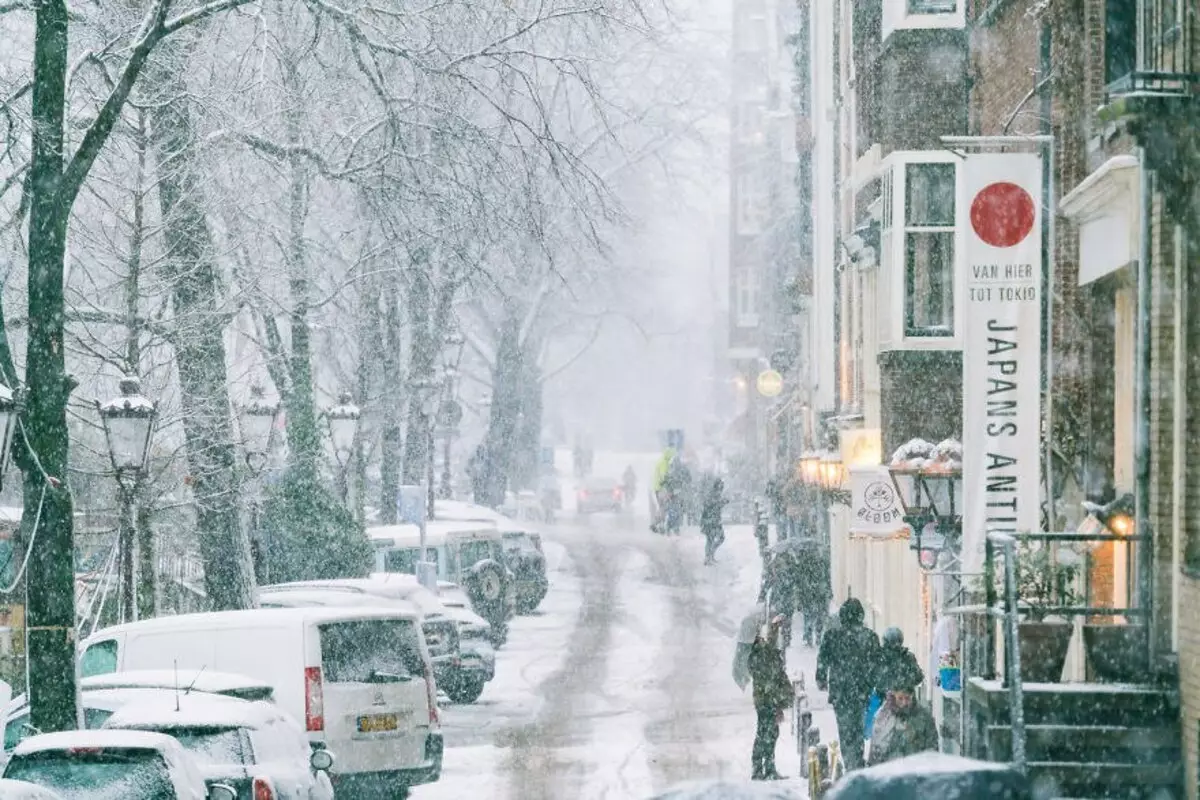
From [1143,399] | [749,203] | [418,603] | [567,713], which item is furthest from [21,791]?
[749,203]

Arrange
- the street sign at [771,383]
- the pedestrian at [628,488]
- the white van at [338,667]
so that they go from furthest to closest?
the pedestrian at [628,488] < the street sign at [771,383] < the white van at [338,667]

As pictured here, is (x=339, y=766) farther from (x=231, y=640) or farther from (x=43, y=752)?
(x=43, y=752)

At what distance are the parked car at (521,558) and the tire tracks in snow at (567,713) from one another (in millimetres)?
968

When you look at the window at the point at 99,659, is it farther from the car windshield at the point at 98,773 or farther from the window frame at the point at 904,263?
the window frame at the point at 904,263

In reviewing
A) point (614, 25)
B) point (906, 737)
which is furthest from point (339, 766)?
point (614, 25)

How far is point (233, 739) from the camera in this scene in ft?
49.5

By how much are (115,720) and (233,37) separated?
1082 cm

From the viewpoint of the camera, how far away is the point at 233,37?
24.0m

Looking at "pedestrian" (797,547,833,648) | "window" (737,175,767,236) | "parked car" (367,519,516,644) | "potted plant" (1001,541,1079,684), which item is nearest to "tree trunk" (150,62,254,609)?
"parked car" (367,519,516,644)

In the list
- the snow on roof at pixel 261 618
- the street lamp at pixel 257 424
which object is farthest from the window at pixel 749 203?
the snow on roof at pixel 261 618

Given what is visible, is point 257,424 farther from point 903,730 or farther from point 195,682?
point 903,730

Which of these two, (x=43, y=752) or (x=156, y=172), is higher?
(x=156, y=172)

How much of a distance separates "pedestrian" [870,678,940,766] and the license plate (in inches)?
203

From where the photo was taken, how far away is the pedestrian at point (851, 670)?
19688mm
